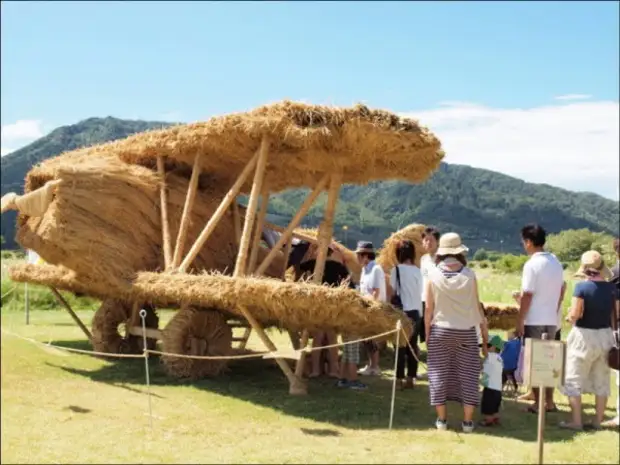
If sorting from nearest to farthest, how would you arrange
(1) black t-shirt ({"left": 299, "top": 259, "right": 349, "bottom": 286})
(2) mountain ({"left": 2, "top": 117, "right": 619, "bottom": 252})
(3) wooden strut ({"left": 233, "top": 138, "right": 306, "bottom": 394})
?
1. (3) wooden strut ({"left": 233, "top": 138, "right": 306, "bottom": 394})
2. (1) black t-shirt ({"left": 299, "top": 259, "right": 349, "bottom": 286})
3. (2) mountain ({"left": 2, "top": 117, "right": 619, "bottom": 252})

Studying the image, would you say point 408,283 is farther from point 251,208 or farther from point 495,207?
point 495,207

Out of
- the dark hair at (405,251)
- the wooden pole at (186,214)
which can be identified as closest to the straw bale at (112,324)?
the wooden pole at (186,214)

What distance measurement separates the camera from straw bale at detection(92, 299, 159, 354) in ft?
39.2

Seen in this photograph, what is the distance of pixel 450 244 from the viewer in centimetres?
689

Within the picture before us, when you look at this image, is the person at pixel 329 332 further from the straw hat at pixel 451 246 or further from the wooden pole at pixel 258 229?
the straw hat at pixel 451 246

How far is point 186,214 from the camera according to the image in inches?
397

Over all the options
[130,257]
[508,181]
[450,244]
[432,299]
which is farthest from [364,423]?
[508,181]

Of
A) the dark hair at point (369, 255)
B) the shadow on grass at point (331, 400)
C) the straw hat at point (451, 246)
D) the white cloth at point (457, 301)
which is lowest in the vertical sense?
the shadow on grass at point (331, 400)

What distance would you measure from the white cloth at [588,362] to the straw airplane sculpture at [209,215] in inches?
68.5

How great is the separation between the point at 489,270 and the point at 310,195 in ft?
64.6

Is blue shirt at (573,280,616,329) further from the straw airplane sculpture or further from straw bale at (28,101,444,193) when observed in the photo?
straw bale at (28,101,444,193)

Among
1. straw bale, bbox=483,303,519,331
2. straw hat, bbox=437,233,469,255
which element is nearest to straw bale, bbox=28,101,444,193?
straw hat, bbox=437,233,469,255

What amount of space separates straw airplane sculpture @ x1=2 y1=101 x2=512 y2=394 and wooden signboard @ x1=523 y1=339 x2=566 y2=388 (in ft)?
7.70

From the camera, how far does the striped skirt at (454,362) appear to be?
686 centimetres
